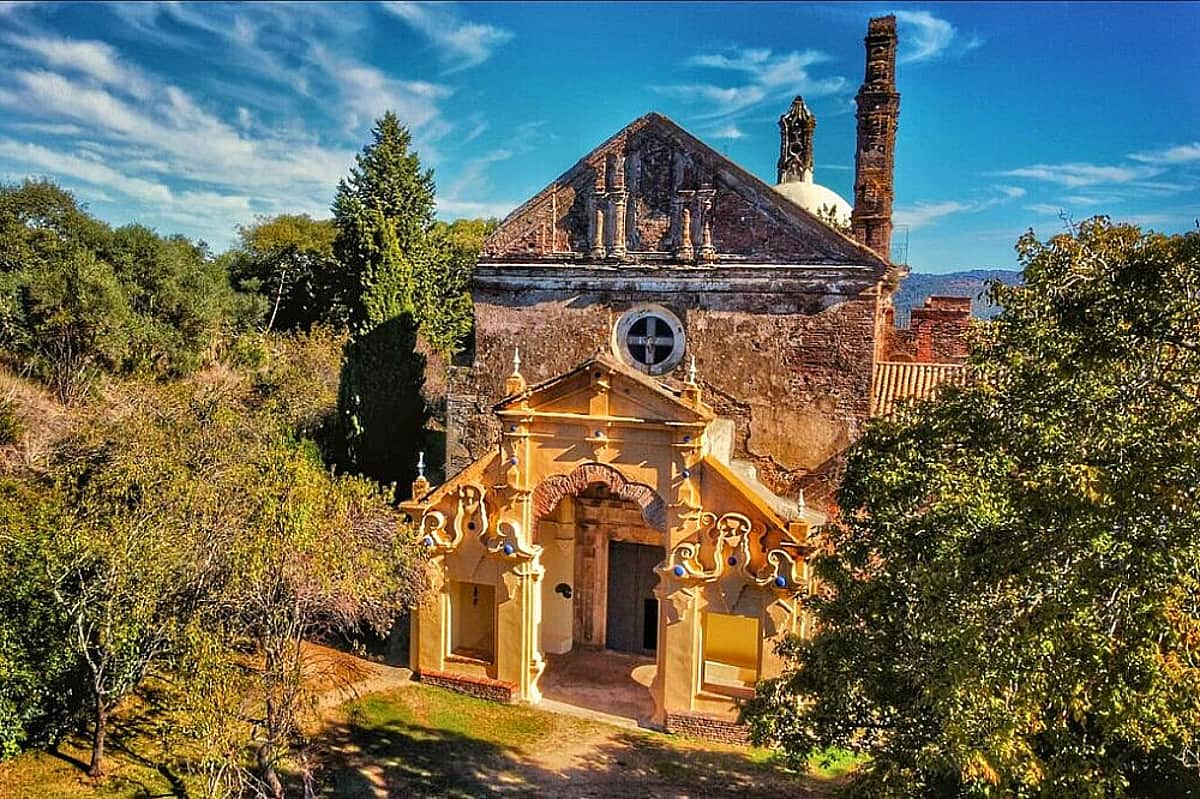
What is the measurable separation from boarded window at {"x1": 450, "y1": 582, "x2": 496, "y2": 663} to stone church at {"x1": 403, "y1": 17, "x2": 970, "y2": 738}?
5cm

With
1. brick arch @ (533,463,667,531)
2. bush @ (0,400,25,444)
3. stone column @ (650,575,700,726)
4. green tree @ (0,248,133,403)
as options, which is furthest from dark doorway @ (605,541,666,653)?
green tree @ (0,248,133,403)

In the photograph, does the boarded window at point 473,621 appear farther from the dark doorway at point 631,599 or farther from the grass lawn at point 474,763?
the dark doorway at point 631,599

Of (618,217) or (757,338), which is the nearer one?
(757,338)

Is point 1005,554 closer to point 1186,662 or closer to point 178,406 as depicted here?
point 1186,662

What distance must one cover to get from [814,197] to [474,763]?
3298 centimetres

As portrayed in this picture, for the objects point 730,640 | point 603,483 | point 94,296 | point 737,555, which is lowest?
point 730,640

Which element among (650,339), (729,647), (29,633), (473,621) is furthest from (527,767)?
(650,339)

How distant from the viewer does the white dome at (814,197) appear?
39.5 m

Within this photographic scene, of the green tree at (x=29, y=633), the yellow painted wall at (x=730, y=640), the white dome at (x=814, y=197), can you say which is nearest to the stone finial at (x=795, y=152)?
the white dome at (x=814, y=197)

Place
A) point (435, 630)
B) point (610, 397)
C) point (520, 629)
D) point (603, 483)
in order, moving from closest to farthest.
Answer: point (610, 397), point (603, 483), point (520, 629), point (435, 630)

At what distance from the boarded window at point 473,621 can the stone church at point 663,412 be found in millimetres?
52

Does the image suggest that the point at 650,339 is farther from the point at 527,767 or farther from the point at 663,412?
the point at 527,767

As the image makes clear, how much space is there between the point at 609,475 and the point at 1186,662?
1036 cm

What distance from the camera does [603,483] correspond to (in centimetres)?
1664
